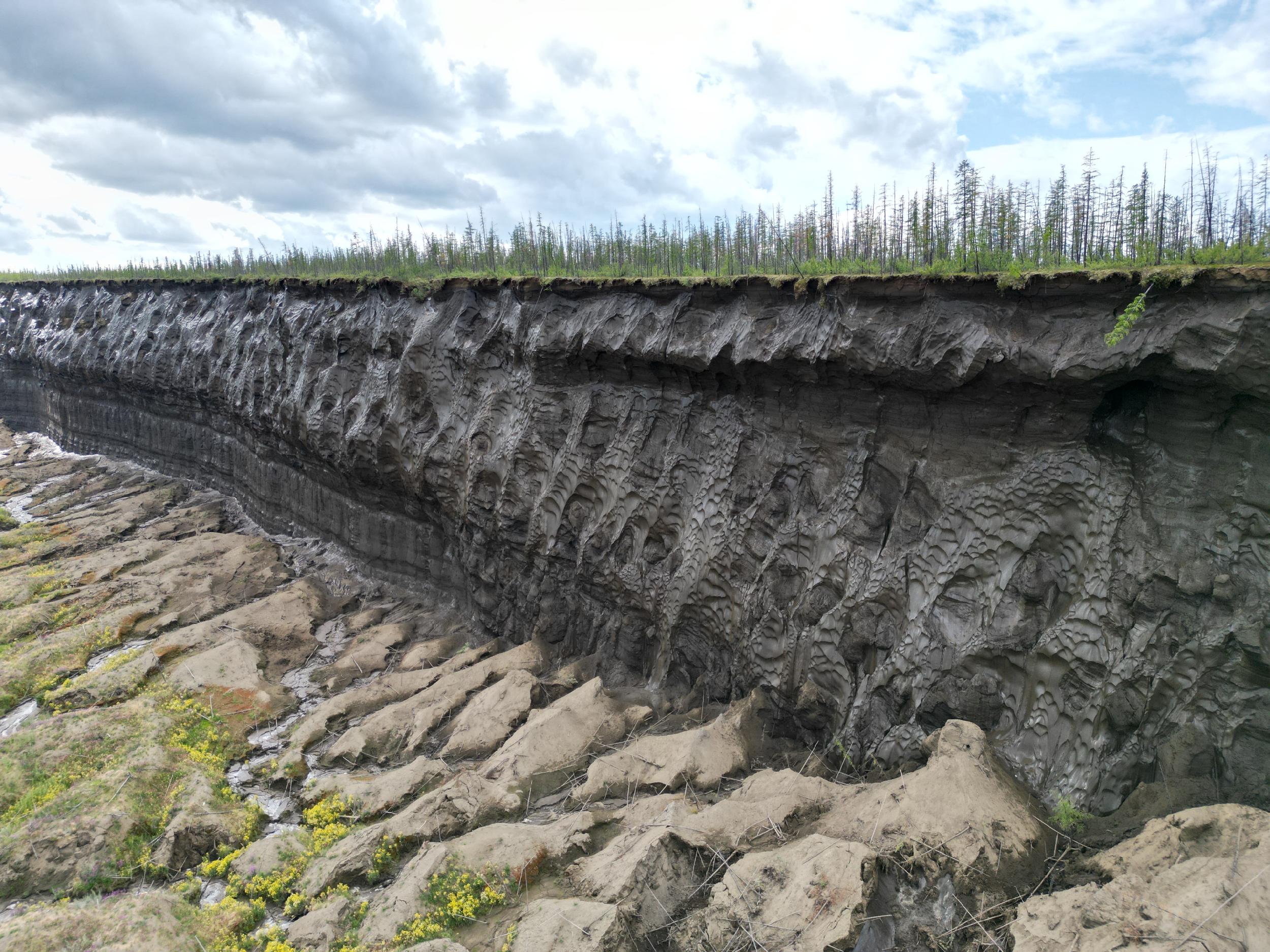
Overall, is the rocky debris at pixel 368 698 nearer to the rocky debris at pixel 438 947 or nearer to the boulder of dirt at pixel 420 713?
the boulder of dirt at pixel 420 713

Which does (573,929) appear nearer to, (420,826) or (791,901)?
(791,901)

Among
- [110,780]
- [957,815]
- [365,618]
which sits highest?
[957,815]

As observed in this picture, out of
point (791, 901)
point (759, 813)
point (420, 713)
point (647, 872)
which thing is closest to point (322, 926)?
point (647, 872)

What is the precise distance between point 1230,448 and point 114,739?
45.4 ft

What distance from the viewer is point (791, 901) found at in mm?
5625

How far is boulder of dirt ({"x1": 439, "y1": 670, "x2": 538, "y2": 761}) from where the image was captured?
983cm

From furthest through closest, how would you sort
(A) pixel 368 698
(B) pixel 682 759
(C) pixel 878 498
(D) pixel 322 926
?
(A) pixel 368 698 < (C) pixel 878 498 < (B) pixel 682 759 < (D) pixel 322 926

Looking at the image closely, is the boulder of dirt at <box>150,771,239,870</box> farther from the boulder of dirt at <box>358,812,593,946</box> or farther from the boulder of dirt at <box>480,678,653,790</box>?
the boulder of dirt at <box>480,678,653,790</box>

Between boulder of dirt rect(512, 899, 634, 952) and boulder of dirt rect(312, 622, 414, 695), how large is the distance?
747cm

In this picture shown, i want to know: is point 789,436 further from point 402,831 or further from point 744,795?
point 402,831

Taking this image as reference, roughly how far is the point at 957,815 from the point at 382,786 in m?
6.72

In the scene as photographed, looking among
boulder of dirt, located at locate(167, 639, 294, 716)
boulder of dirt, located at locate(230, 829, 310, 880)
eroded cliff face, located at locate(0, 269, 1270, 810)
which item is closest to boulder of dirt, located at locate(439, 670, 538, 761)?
eroded cliff face, located at locate(0, 269, 1270, 810)

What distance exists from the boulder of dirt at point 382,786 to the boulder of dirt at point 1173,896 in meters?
6.70

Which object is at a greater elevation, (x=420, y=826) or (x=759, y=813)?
(x=759, y=813)
